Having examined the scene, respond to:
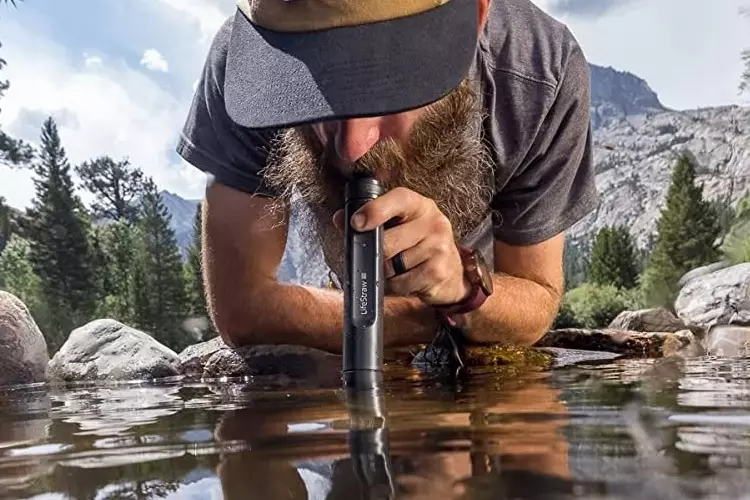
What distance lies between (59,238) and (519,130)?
12057 mm

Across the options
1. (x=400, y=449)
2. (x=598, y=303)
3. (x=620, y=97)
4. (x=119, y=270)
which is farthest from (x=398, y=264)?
(x=620, y=97)

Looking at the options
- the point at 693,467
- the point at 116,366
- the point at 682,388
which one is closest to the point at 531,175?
the point at 682,388

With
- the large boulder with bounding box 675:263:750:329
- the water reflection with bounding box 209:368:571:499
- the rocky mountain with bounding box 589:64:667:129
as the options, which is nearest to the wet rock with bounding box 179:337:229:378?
the water reflection with bounding box 209:368:571:499

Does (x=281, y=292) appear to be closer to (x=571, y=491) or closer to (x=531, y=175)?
(x=531, y=175)

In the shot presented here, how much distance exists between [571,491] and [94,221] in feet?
44.4

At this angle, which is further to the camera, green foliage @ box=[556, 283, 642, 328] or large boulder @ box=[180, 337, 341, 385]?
green foliage @ box=[556, 283, 642, 328]

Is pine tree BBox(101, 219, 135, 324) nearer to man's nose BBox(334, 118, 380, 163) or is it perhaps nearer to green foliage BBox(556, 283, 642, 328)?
green foliage BBox(556, 283, 642, 328)

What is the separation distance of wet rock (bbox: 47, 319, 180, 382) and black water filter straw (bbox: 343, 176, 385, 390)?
1434mm

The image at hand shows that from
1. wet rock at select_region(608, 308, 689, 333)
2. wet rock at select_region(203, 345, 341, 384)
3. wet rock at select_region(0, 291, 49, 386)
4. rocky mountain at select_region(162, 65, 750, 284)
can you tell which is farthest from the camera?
rocky mountain at select_region(162, 65, 750, 284)

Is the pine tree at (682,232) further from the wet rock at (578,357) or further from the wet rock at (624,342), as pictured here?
the wet rock at (578,357)

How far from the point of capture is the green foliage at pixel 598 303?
10.8 m

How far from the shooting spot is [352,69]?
3.05ft

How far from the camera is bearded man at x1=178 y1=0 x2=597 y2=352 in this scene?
0.96m

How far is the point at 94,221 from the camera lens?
42.3 ft
